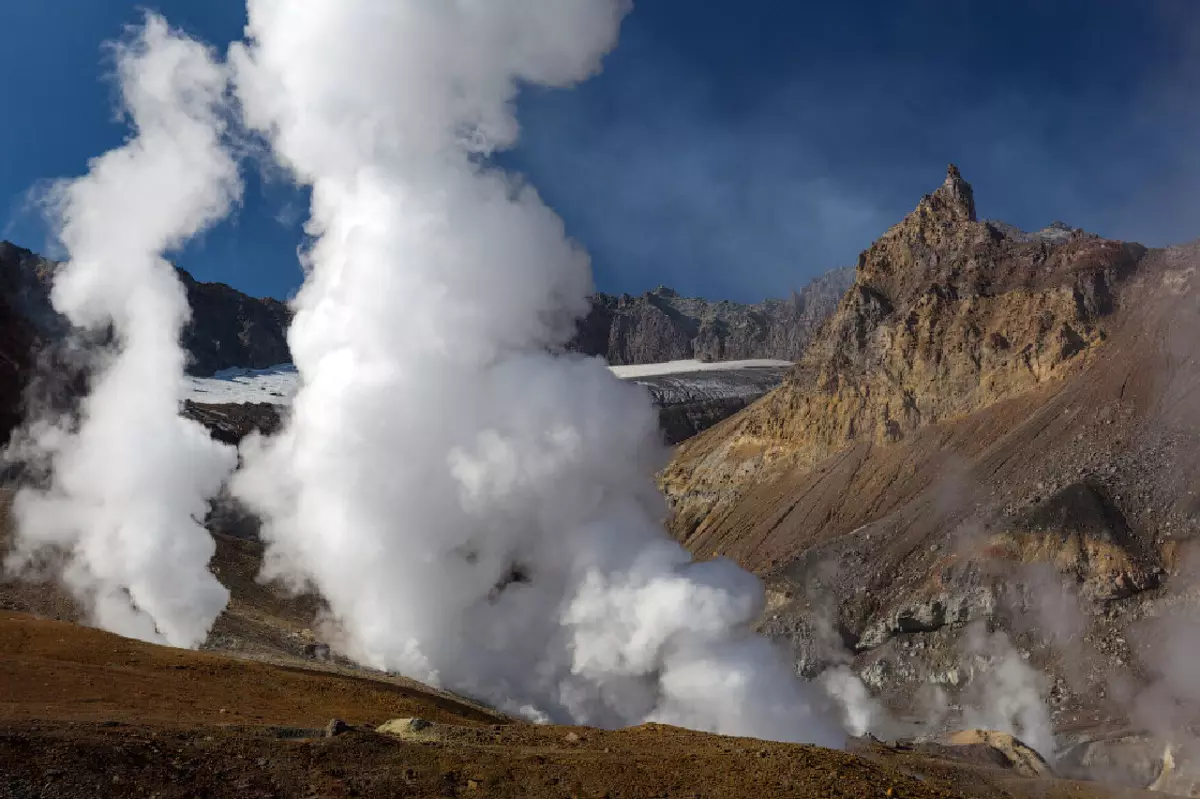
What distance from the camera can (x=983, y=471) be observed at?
93688 mm

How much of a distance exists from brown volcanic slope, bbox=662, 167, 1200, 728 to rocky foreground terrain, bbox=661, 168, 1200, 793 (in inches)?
9.4

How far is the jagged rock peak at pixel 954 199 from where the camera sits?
151125mm

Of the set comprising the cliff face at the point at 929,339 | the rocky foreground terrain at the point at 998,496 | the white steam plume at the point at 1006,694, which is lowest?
the white steam plume at the point at 1006,694

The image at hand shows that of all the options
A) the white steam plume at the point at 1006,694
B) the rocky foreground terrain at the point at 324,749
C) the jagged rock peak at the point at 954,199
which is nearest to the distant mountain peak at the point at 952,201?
the jagged rock peak at the point at 954,199

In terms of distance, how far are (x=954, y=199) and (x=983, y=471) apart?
7545cm

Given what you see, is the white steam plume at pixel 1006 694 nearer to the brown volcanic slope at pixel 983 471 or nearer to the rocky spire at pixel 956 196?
the brown volcanic slope at pixel 983 471

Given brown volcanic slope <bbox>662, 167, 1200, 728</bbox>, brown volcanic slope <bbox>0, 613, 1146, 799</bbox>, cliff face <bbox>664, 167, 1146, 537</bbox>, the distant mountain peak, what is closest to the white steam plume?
brown volcanic slope <bbox>662, 167, 1200, 728</bbox>

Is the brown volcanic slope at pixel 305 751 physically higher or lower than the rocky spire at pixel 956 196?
lower

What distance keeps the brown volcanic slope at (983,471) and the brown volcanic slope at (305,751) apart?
4755 centimetres

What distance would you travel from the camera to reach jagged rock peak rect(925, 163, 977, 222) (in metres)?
151

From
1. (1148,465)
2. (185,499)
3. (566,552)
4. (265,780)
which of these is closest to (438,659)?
(566,552)

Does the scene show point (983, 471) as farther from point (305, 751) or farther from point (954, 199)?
point (305, 751)

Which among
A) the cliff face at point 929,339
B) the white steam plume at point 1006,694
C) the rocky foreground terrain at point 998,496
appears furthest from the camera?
the cliff face at point 929,339

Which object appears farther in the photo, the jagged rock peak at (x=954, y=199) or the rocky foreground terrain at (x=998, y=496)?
the jagged rock peak at (x=954, y=199)
